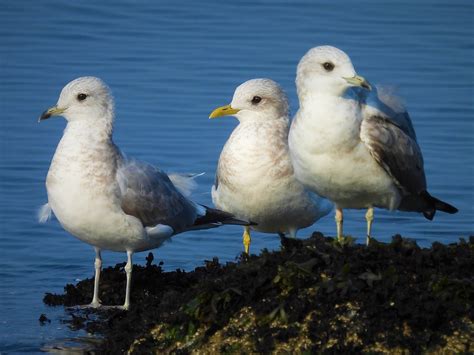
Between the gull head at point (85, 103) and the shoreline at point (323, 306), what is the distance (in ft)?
6.82

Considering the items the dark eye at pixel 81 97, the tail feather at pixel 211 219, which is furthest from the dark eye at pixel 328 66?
the dark eye at pixel 81 97

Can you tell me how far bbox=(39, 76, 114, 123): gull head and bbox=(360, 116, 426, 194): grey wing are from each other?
2.09 meters

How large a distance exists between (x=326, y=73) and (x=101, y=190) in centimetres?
187

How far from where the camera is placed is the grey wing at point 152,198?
9.95 m

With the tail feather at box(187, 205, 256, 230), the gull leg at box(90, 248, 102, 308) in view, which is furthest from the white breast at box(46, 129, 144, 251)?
the tail feather at box(187, 205, 256, 230)

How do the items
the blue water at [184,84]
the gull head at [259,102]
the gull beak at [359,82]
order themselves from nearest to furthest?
1. the gull beak at [359,82]
2. the gull head at [259,102]
3. the blue water at [184,84]

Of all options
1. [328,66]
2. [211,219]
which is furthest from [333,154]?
[211,219]

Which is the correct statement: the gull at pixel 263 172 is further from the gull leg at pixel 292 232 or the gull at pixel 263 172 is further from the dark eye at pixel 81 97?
the dark eye at pixel 81 97

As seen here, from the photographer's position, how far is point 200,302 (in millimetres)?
8039

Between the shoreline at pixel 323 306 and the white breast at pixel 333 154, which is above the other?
the white breast at pixel 333 154

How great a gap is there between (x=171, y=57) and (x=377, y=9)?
5066mm

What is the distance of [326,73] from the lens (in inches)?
379

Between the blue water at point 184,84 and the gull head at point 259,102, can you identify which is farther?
the blue water at point 184,84

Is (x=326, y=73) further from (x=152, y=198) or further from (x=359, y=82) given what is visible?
(x=152, y=198)
